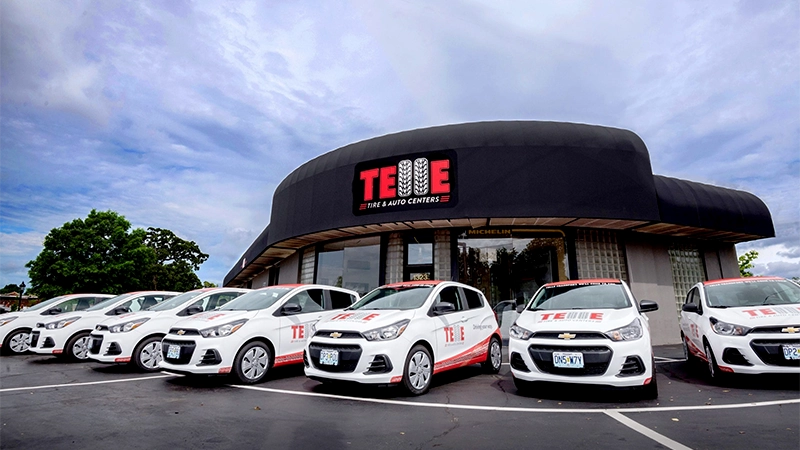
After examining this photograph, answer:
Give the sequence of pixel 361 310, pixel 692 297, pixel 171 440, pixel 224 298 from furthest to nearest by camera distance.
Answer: pixel 224 298
pixel 692 297
pixel 361 310
pixel 171 440

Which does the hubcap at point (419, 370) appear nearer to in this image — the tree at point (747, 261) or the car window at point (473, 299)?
the car window at point (473, 299)

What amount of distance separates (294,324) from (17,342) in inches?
368

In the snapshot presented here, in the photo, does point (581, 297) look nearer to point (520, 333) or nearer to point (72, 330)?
point (520, 333)

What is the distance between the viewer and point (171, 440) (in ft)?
13.1

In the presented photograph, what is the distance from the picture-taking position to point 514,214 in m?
11.8

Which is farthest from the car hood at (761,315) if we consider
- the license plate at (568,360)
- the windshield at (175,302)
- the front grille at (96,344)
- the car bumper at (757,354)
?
the front grille at (96,344)

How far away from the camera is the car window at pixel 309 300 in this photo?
800 centimetres

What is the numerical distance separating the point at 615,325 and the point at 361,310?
12.0 feet

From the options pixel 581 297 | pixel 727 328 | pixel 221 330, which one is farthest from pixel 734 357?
pixel 221 330

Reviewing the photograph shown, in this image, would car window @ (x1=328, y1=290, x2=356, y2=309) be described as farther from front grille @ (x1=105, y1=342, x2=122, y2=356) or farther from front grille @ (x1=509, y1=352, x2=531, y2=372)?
front grille @ (x1=105, y1=342, x2=122, y2=356)

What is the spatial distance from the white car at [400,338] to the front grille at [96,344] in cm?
472

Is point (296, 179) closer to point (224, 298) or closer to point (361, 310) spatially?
point (224, 298)

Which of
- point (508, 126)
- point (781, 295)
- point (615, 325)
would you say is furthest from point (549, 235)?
point (615, 325)

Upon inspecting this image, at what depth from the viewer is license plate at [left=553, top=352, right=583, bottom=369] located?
17.5ft
